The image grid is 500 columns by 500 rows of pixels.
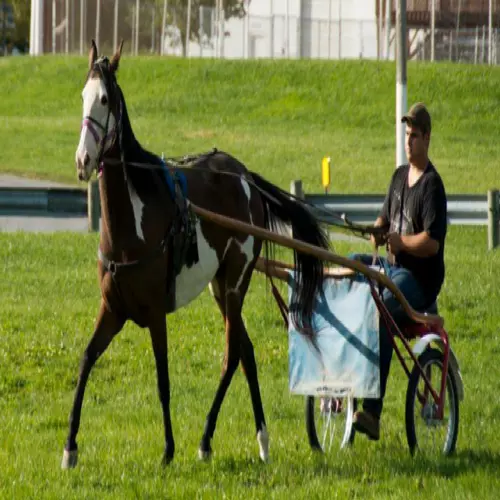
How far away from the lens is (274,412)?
32.5 feet

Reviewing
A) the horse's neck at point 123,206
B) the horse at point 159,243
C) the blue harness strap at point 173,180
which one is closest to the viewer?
the horse at point 159,243

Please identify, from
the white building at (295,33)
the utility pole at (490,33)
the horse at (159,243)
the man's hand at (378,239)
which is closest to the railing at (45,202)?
the horse at (159,243)

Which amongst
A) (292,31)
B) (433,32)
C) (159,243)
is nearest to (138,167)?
(159,243)

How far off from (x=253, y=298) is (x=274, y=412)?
15.8 ft

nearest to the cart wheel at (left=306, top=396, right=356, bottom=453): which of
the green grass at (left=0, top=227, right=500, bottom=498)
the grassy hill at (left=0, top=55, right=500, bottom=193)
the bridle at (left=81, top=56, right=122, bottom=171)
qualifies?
the green grass at (left=0, top=227, right=500, bottom=498)

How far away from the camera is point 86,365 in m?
7.90

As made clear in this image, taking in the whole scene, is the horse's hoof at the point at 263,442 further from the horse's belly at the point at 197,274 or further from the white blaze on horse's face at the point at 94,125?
the white blaze on horse's face at the point at 94,125

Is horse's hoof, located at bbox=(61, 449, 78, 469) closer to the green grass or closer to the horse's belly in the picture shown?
the green grass

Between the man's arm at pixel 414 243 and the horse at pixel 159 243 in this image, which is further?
the man's arm at pixel 414 243

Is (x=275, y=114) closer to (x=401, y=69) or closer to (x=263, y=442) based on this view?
(x=401, y=69)

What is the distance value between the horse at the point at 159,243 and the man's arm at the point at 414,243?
65cm

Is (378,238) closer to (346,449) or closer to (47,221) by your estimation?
(346,449)

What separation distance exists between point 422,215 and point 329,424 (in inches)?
60.8

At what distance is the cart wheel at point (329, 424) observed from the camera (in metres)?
8.69
